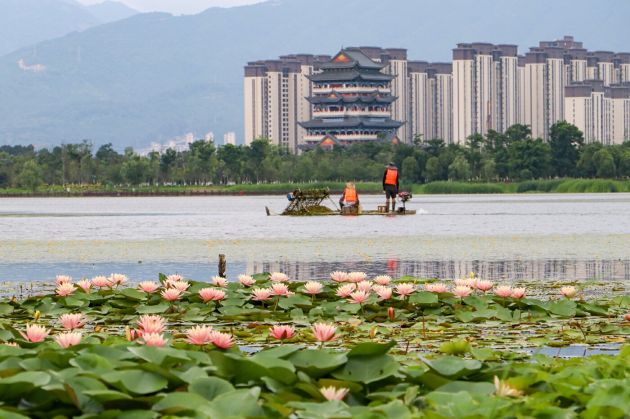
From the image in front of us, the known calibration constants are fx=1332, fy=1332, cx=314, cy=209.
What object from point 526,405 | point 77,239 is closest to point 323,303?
point 526,405

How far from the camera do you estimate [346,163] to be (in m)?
136

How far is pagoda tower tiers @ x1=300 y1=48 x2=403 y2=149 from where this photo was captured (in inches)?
6688

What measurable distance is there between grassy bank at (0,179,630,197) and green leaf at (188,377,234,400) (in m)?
107

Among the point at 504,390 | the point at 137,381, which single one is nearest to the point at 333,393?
the point at 504,390

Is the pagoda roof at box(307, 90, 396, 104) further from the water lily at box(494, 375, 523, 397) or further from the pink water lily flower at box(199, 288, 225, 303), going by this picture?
the water lily at box(494, 375, 523, 397)

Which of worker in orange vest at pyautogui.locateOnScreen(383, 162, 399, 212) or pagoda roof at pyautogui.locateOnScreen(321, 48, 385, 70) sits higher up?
pagoda roof at pyautogui.locateOnScreen(321, 48, 385, 70)

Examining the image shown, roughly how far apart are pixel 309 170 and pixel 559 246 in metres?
110

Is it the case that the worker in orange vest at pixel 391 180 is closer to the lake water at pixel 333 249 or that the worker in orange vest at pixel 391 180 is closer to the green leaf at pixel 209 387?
the lake water at pixel 333 249

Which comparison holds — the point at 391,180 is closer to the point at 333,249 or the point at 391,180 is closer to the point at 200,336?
the point at 333,249

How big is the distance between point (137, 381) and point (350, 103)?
165134 mm

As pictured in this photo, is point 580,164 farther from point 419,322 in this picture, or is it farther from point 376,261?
point 419,322

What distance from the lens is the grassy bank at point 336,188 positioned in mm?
113062

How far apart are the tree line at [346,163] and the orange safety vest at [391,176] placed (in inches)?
3317

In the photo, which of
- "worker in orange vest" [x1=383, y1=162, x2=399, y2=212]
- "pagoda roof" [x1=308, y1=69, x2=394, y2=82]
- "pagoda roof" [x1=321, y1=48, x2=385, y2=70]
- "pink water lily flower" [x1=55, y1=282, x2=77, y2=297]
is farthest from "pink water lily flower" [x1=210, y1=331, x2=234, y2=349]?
"pagoda roof" [x1=308, y1=69, x2=394, y2=82]
